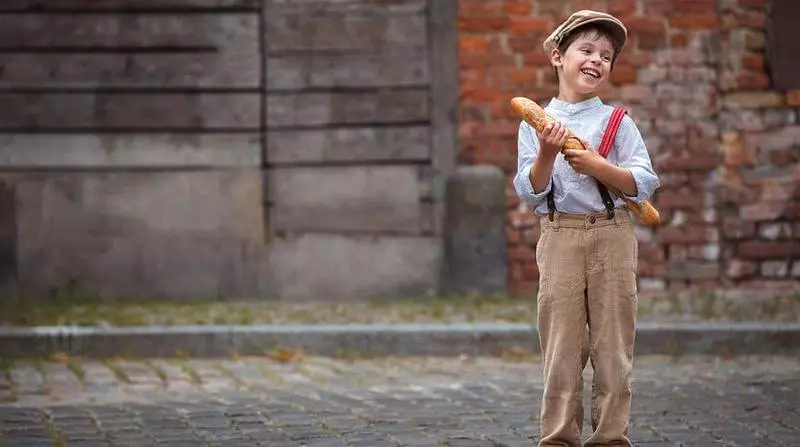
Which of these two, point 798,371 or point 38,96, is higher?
point 38,96

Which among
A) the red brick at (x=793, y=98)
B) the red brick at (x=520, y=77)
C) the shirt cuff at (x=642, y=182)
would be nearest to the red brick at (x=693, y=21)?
the red brick at (x=793, y=98)

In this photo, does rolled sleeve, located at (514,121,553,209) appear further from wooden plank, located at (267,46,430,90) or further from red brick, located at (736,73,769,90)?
red brick, located at (736,73,769,90)

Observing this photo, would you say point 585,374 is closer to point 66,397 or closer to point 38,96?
point 66,397

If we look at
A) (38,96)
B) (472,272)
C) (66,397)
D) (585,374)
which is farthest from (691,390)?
(38,96)

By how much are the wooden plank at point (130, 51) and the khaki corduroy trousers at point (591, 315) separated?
5876 millimetres

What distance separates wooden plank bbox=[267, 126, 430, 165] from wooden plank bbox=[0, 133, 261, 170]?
174 mm

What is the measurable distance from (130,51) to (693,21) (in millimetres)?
3655

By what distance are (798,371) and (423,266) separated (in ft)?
10.6

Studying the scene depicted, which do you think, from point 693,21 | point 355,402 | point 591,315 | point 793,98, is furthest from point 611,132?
point 793,98

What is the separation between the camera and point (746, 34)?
10.4 metres

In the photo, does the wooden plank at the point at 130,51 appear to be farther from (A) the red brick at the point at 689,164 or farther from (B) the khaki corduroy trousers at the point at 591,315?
(B) the khaki corduroy trousers at the point at 591,315

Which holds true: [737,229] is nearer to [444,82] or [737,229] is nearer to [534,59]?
[534,59]

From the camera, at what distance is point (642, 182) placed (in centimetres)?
441

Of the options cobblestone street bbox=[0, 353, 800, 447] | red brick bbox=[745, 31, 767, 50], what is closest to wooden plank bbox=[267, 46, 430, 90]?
red brick bbox=[745, 31, 767, 50]
